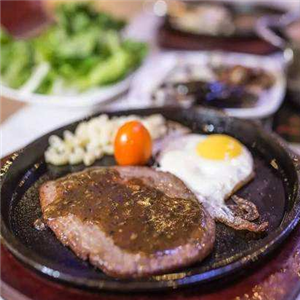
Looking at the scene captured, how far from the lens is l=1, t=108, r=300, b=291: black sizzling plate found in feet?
5.13

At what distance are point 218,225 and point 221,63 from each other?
1806 mm

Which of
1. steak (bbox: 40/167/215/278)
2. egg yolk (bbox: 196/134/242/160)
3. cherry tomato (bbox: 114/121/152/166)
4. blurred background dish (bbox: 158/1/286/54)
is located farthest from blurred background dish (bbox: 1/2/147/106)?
steak (bbox: 40/167/215/278)

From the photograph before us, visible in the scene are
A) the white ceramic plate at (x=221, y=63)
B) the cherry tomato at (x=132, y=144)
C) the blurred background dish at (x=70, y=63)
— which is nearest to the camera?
the cherry tomato at (x=132, y=144)

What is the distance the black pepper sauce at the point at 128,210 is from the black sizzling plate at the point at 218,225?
0.38 ft

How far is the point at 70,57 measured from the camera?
11.2 feet

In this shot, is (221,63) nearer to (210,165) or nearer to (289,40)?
(289,40)

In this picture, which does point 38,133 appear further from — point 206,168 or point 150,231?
point 150,231

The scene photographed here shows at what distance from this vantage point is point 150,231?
1718 millimetres

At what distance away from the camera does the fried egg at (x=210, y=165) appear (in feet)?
6.73

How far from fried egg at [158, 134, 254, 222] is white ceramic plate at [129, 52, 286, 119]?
1.83 ft

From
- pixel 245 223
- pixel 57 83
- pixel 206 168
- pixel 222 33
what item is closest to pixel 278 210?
pixel 245 223

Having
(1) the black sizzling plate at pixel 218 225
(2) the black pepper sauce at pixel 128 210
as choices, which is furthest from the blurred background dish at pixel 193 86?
(2) the black pepper sauce at pixel 128 210

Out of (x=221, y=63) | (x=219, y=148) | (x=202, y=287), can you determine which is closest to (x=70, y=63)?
(x=221, y=63)

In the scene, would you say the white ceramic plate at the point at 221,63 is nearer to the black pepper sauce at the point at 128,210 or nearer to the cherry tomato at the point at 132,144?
the cherry tomato at the point at 132,144
